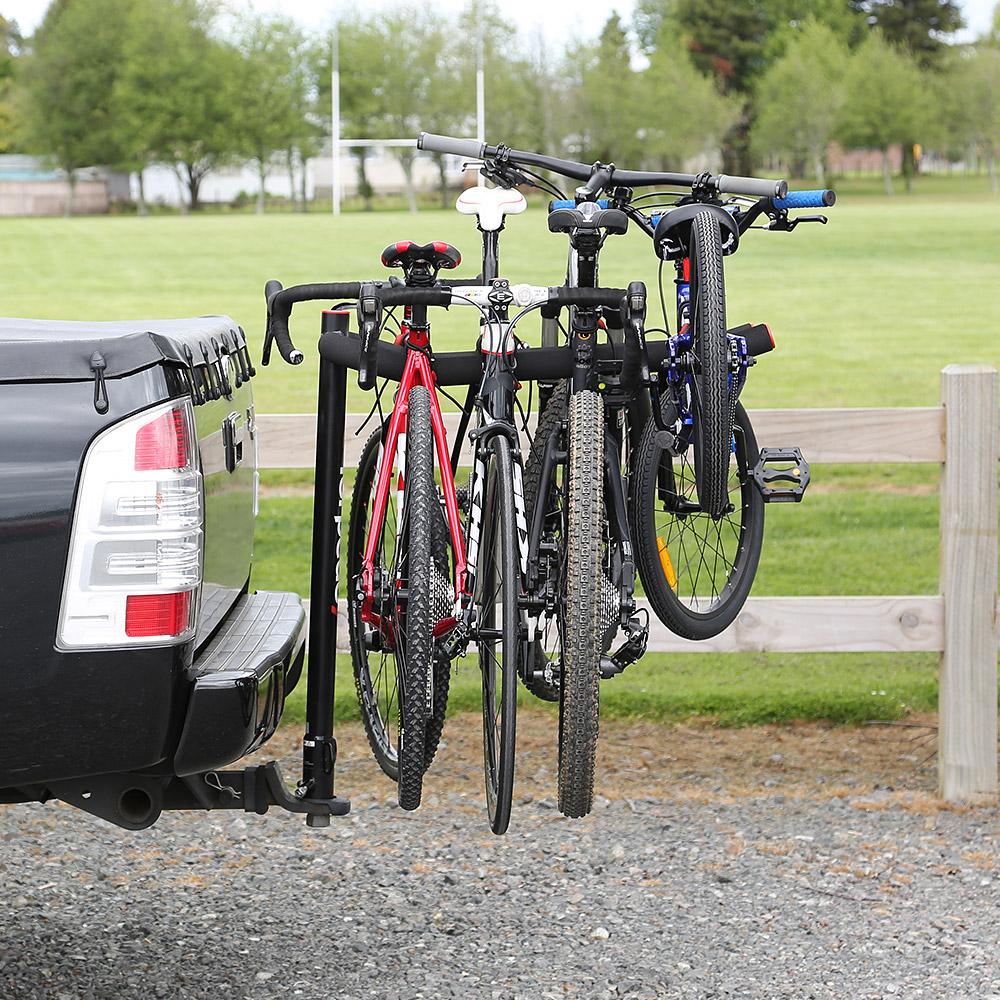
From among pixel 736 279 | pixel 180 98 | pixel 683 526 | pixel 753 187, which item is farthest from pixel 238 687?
pixel 180 98

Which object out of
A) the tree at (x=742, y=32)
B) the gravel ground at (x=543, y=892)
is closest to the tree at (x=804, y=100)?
the tree at (x=742, y=32)

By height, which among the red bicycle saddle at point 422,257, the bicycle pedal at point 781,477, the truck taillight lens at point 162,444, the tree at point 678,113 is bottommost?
the bicycle pedal at point 781,477

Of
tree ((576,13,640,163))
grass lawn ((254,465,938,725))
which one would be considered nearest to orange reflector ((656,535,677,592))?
grass lawn ((254,465,938,725))

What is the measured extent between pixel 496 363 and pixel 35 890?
226 centimetres

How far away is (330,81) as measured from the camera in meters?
91.3

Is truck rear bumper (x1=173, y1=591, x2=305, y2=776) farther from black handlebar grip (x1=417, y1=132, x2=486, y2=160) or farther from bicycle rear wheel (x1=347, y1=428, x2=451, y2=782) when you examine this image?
black handlebar grip (x1=417, y1=132, x2=486, y2=160)

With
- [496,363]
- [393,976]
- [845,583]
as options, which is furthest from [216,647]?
[845,583]

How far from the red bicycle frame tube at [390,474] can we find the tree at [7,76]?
98.4m

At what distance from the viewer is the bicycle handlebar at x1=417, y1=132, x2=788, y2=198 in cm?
382

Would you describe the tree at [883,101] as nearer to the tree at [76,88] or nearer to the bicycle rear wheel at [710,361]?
the tree at [76,88]

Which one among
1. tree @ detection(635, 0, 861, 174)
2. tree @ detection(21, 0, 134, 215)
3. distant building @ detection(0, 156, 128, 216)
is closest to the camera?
distant building @ detection(0, 156, 128, 216)

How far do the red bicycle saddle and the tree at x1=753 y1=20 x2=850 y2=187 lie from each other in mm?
88007

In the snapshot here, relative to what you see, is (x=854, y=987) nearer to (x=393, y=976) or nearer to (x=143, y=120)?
(x=393, y=976)

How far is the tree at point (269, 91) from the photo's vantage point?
88.7 meters
